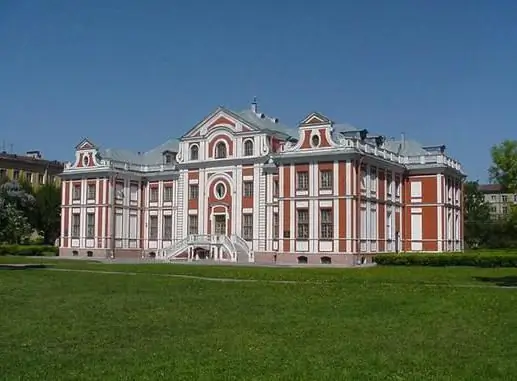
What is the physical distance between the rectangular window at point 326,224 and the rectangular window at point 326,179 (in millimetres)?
1904

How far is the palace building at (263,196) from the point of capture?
177 feet

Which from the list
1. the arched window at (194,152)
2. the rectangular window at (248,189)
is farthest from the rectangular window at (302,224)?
the arched window at (194,152)

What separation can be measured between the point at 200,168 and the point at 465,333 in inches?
1992

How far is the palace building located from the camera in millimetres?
54000

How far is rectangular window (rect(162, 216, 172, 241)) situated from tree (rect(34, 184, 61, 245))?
19629mm

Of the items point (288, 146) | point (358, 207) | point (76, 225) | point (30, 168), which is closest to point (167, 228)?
point (76, 225)

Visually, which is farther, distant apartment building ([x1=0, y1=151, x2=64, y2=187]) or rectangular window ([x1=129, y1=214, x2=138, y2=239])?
distant apartment building ([x1=0, y1=151, x2=64, y2=187])

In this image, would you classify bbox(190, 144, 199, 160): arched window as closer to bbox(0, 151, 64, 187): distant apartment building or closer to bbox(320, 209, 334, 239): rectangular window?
bbox(320, 209, 334, 239): rectangular window

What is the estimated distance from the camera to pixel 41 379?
9.46 metres

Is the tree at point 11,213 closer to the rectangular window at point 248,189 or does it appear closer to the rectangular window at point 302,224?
the rectangular window at point 302,224

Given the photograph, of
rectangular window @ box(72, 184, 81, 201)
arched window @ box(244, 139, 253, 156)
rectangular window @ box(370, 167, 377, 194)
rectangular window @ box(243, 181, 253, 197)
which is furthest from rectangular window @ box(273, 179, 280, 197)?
rectangular window @ box(72, 184, 81, 201)

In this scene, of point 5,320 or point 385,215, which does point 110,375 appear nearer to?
point 5,320

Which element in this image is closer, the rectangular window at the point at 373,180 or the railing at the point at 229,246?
the rectangular window at the point at 373,180

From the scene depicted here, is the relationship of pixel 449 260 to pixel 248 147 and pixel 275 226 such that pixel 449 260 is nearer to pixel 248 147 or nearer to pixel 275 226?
pixel 275 226
